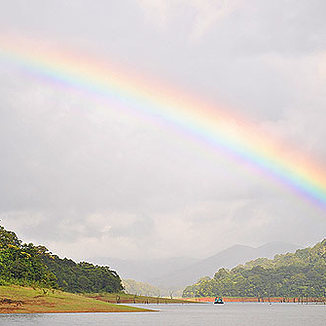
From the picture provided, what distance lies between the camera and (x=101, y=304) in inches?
6511

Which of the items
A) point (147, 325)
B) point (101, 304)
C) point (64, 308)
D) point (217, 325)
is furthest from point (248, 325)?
point (101, 304)

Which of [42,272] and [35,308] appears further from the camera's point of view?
[42,272]

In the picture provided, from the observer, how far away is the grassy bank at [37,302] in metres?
129

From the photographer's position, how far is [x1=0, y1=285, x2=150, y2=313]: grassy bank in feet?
424

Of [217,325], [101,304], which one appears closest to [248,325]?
[217,325]

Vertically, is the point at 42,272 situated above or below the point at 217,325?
above

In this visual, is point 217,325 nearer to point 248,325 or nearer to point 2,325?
point 248,325

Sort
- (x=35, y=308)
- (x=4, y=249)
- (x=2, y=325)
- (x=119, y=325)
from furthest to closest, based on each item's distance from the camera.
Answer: (x=4, y=249) → (x=35, y=308) → (x=119, y=325) → (x=2, y=325)

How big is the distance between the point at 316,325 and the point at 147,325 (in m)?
40.5

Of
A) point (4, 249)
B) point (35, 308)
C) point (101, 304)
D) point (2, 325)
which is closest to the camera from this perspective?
point (2, 325)

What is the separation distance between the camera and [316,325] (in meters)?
116

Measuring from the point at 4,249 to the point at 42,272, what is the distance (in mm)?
16417

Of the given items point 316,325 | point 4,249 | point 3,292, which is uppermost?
point 4,249

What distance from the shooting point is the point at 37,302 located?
136000mm
